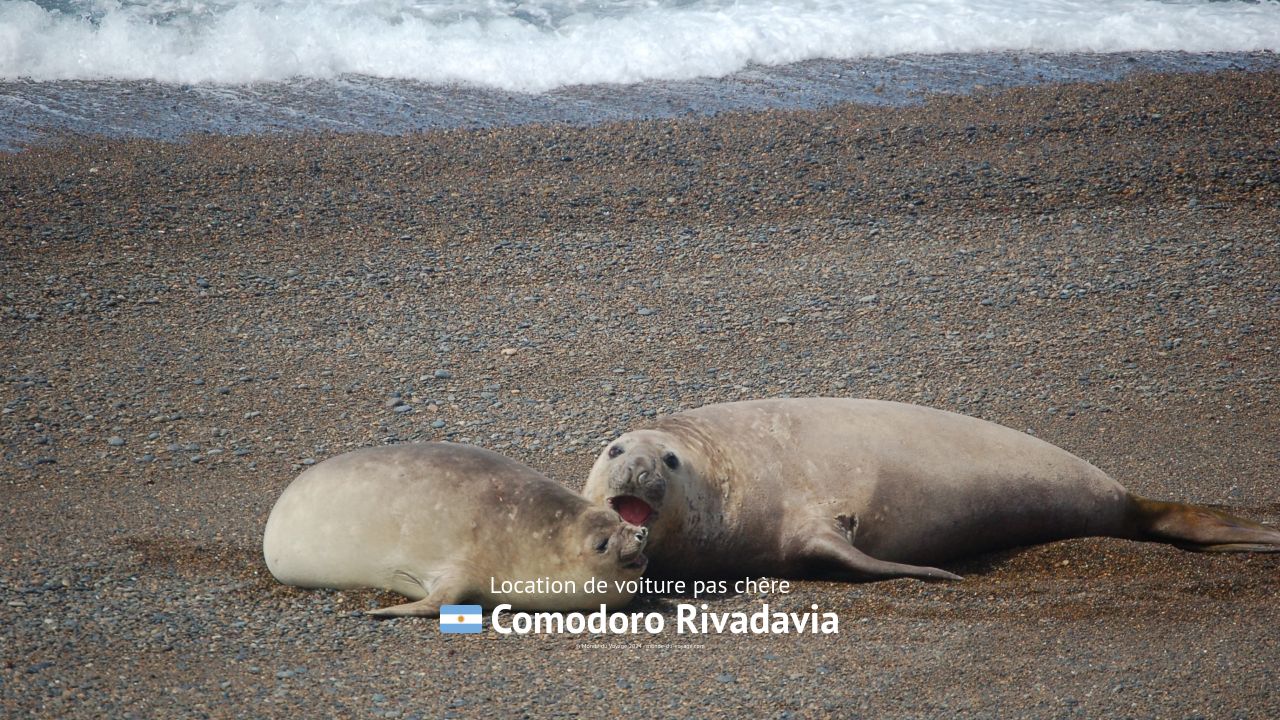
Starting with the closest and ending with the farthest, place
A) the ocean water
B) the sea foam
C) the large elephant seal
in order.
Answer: the large elephant seal → the ocean water → the sea foam

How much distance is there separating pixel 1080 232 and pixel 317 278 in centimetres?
489

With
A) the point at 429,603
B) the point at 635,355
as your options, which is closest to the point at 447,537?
the point at 429,603

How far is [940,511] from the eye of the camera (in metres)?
4.59

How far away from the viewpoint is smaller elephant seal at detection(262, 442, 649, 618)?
400cm

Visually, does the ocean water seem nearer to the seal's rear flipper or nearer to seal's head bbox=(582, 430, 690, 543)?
seal's head bbox=(582, 430, 690, 543)

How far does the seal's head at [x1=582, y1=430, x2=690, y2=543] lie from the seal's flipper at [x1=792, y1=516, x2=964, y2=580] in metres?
0.49

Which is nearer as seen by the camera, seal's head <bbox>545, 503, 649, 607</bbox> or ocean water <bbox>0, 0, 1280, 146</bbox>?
seal's head <bbox>545, 503, 649, 607</bbox>

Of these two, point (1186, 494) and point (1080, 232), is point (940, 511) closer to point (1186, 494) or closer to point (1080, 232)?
point (1186, 494)

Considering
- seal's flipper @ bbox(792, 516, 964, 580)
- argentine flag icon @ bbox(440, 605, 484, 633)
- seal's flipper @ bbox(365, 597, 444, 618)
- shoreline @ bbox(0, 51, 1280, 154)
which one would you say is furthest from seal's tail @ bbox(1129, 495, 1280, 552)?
shoreline @ bbox(0, 51, 1280, 154)

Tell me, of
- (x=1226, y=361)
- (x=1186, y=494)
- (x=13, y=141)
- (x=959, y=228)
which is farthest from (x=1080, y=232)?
(x=13, y=141)

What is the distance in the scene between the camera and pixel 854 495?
4.55 metres

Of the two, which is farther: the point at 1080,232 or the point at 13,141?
the point at 13,141

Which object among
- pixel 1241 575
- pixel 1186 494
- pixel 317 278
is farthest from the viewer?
pixel 317 278

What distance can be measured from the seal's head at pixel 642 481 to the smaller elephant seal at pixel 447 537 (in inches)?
4.8
